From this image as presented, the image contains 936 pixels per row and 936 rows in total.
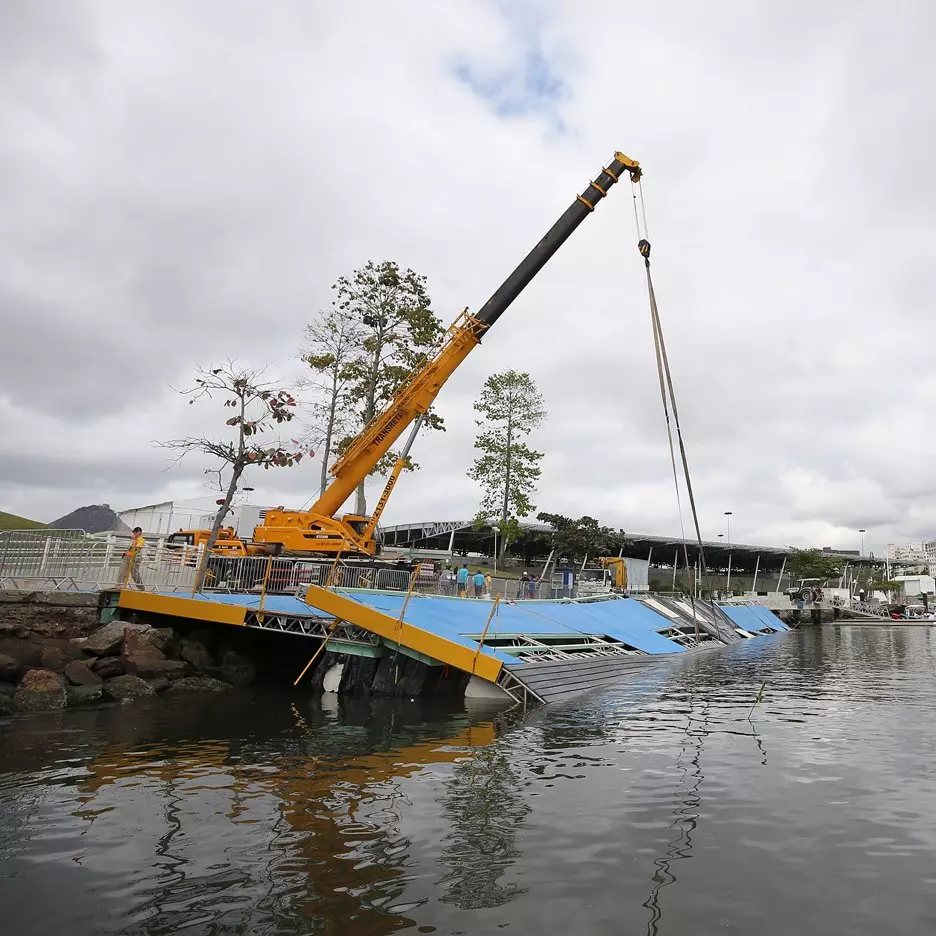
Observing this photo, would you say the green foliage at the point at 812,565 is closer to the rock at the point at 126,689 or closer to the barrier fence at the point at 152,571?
the barrier fence at the point at 152,571

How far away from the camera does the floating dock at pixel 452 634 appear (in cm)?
1556

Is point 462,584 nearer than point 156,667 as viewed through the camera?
No

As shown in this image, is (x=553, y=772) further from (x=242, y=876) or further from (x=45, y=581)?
(x=45, y=581)

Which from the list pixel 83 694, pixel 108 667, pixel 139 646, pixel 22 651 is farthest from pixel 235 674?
pixel 22 651

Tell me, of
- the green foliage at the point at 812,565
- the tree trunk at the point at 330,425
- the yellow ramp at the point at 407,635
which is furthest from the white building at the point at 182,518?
the green foliage at the point at 812,565

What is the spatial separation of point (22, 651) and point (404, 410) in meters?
14.8

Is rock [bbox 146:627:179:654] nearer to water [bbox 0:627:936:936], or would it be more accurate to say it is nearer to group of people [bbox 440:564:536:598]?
water [bbox 0:627:936:936]

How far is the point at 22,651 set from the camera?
16.9 meters

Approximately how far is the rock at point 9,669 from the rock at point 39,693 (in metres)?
0.96

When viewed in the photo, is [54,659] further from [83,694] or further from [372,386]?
[372,386]

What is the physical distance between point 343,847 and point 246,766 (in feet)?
13.4

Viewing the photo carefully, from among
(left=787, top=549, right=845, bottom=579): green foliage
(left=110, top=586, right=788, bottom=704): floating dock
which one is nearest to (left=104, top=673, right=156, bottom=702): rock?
(left=110, top=586, right=788, bottom=704): floating dock

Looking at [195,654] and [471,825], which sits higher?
[471,825]

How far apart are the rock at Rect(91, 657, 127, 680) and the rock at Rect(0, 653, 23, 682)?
1.76 meters
